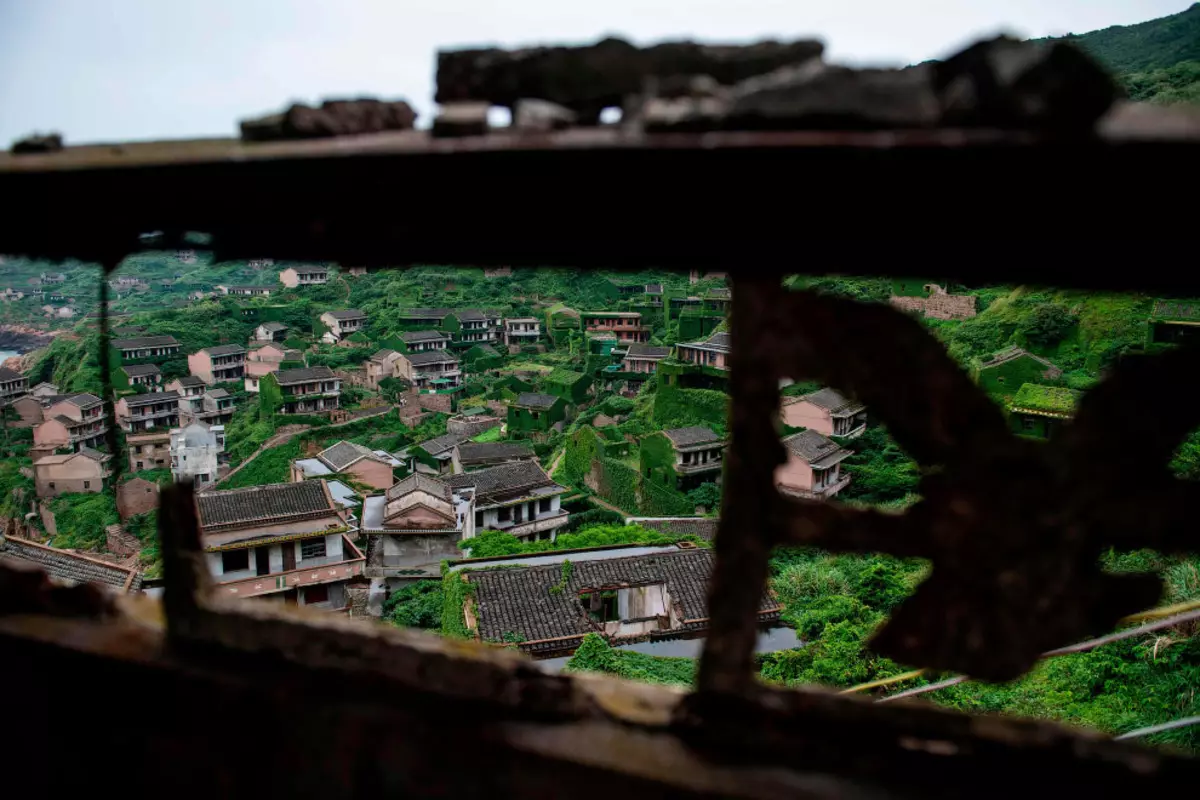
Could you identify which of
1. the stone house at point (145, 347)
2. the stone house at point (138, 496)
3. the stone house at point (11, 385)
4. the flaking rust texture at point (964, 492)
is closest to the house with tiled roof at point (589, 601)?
the flaking rust texture at point (964, 492)

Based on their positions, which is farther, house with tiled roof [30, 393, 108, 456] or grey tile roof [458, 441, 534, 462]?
house with tiled roof [30, 393, 108, 456]

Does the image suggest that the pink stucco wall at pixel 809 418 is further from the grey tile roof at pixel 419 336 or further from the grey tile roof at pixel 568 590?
the grey tile roof at pixel 419 336

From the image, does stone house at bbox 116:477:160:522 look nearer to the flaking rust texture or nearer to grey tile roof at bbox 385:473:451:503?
grey tile roof at bbox 385:473:451:503

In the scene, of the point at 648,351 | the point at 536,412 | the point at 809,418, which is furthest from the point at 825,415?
the point at 536,412

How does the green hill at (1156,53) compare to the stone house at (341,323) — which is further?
the stone house at (341,323)

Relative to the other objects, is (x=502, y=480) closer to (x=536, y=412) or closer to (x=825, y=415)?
(x=825, y=415)

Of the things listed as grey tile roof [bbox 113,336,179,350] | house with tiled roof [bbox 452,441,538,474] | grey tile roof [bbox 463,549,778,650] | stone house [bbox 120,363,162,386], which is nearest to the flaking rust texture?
grey tile roof [bbox 463,549,778,650]
